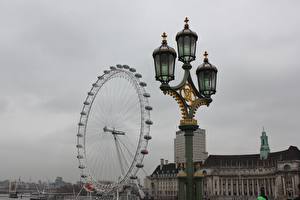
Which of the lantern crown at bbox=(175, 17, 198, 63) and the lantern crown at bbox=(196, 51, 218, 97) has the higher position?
the lantern crown at bbox=(175, 17, 198, 63)

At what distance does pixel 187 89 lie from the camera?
10516 mm

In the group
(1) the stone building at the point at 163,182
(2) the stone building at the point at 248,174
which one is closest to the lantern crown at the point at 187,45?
(2) the stone building at the point at 248,174

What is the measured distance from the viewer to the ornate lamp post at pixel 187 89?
31.0ft

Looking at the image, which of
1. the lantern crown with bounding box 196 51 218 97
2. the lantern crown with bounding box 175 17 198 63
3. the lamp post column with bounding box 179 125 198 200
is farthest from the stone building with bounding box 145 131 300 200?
the lamp post column with bounding box 179 125 198 200

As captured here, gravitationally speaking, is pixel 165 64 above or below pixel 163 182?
above

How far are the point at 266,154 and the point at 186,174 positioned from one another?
4928 inches

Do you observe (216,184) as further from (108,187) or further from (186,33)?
(186,33)

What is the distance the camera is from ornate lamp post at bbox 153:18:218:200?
945 cm

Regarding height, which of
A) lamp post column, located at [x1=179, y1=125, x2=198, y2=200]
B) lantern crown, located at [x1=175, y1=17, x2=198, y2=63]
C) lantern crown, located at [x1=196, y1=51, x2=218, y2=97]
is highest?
lantern crown, located at [x1=175, y1=17, x2=198, y2=63]

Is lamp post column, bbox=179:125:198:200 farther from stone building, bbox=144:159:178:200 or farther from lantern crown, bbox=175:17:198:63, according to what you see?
stone building, bbox=144:159:178:200

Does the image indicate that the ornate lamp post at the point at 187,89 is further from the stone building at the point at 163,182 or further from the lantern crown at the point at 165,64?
the stone building at the point at 163,182

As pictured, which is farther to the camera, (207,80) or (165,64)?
(207,80)

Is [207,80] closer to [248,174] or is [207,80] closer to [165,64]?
[165,64]

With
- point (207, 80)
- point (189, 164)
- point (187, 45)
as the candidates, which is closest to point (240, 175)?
point (207, 80)
